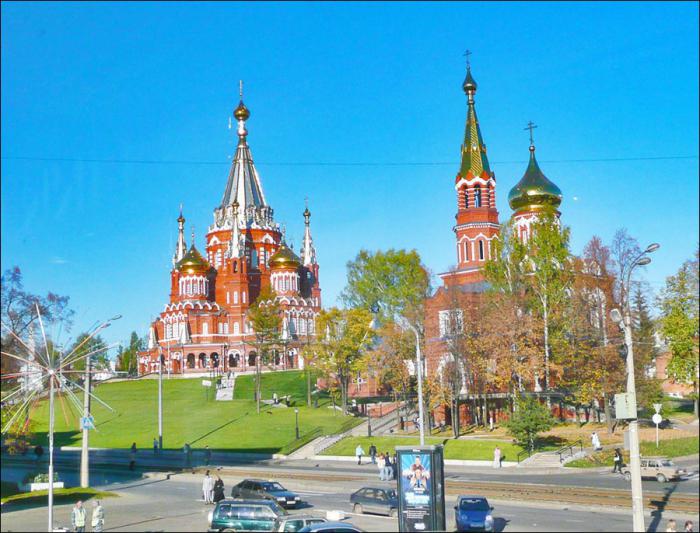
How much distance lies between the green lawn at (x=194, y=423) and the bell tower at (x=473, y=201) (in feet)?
77.5

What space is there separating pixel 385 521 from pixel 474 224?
57.7 m

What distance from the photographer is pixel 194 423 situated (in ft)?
216

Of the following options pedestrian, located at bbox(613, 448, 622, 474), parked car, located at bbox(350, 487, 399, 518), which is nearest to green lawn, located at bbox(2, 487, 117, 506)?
parked car, located at bbox(350, 487, 399, 518)

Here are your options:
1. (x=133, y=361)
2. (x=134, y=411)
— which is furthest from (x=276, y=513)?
(x=133, y=361)

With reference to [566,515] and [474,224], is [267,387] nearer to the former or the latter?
[474,224]

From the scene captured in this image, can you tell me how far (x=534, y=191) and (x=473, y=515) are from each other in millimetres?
56463

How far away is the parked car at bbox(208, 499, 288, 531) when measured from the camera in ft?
84.0

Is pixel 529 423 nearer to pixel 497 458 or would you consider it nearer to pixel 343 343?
pixel 497 458

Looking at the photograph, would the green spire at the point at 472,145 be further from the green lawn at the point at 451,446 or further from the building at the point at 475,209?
the green lawn at the point at 451,446

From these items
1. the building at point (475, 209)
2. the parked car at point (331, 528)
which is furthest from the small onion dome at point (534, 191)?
the parked car at point (331, 528)

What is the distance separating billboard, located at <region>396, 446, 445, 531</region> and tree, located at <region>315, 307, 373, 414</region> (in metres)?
40.8

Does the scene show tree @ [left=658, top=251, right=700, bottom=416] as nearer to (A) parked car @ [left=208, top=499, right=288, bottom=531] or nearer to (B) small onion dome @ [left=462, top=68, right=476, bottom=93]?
(A) parked car @ [left=208, top=499, right=288, bottom=531]

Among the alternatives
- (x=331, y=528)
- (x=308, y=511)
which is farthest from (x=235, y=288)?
(x=331, y=528)

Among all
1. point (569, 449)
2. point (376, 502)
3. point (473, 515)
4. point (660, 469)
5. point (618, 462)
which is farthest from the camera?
point (569, 449)
